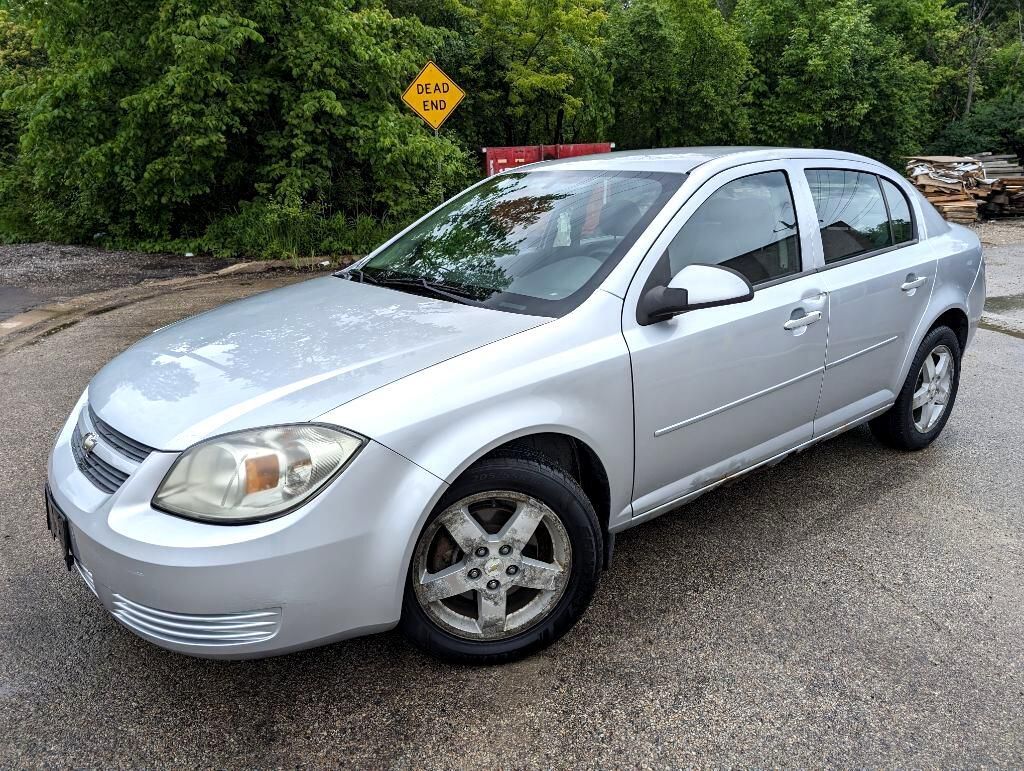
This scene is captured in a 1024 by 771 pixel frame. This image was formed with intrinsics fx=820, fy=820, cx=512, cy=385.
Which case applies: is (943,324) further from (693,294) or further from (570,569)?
(570,569)

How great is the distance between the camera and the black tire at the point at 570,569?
2.44 metres

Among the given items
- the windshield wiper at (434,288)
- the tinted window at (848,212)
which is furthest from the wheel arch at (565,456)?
the tinted window at (848,212)

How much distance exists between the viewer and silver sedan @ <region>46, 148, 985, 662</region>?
86.9 inches

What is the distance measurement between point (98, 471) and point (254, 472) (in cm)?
62

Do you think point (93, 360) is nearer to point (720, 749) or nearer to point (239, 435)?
point (239, 435)

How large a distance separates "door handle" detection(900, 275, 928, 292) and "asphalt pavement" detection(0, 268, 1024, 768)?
1.03m

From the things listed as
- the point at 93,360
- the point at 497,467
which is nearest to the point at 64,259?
the point at 93,360

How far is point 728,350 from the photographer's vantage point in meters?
3.07

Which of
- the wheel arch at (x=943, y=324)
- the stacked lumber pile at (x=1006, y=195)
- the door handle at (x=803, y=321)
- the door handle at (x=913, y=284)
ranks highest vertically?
the door handle at (x=803, y=321)

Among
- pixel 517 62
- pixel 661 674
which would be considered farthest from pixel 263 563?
pixel 517 62

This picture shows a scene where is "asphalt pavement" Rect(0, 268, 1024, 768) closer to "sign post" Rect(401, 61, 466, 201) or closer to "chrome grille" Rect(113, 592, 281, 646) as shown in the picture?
"chrome grille" Rect(113, 592, 281, 646)

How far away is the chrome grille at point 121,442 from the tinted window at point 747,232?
1.80 m

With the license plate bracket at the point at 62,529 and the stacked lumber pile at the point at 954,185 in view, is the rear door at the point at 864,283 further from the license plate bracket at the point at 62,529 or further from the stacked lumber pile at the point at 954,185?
the stacked lumber pile at the point at 954,185

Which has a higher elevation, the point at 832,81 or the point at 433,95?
the point at 433,95
